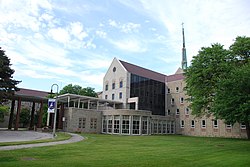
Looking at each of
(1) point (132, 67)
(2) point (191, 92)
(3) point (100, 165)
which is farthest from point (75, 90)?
(3) point (100, 165)

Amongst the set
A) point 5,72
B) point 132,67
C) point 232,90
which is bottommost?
point 232,90

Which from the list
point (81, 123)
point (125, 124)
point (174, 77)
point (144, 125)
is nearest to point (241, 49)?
point (144, 125)

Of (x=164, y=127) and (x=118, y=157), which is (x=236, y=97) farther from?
(x=164, y=127)

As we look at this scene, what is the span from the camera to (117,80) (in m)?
53.9

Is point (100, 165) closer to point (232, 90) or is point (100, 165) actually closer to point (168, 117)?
point (232, 90)

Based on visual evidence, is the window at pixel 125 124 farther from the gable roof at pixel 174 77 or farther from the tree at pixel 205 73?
the gable roof at pixel 174 77

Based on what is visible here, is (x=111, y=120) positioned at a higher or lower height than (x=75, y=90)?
lower

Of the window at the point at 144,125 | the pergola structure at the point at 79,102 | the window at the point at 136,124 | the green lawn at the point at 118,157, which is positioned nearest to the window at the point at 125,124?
the window at the point at 136,124

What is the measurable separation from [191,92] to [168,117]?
60.7 ft

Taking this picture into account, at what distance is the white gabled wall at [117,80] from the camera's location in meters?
51.5

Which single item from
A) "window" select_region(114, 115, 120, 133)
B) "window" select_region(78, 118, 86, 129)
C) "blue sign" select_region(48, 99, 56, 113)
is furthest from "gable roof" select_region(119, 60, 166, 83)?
"blue sign" select_region(48, 99, 56, 113)

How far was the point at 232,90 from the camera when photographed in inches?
778

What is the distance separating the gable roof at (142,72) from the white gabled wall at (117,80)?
137cm

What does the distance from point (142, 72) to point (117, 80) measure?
6464 millimetres
